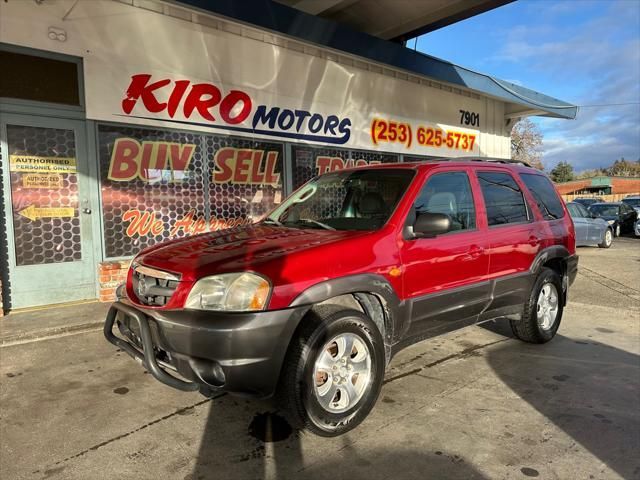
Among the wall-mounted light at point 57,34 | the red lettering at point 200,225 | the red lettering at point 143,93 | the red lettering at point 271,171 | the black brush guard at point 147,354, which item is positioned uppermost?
the wall-mounted light at point 57,34

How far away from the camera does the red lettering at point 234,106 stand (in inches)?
319

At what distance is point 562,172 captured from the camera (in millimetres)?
92500

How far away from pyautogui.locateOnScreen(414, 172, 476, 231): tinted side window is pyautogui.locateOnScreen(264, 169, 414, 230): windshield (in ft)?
0.67

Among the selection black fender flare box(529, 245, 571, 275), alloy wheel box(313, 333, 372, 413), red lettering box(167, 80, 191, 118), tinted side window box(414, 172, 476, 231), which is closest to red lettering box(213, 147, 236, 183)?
red lettering box(167, 80, 191, 118)

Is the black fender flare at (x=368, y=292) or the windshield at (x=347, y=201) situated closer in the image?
the black fender flare at (x=368, y=292)

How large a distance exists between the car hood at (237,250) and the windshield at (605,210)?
19.3 metres

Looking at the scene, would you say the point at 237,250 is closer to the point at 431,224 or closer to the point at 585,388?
the point at 431,224

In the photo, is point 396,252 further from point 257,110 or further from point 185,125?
point 257,110

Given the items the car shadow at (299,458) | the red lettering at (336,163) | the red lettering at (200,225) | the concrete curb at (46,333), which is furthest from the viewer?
the red lettering at (336,163)

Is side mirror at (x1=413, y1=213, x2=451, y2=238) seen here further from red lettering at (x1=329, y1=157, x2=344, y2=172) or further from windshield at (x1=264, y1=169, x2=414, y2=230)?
red lettering at (x1=329, y1=157, x2=344, y2=172)

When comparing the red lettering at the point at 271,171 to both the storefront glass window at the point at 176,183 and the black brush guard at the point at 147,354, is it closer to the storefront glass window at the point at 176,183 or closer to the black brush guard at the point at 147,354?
the storefront glass window at the point at 176,183

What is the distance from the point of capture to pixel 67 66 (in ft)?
21.1

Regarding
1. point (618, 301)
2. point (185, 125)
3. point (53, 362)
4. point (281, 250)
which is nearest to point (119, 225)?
point (185, 125)

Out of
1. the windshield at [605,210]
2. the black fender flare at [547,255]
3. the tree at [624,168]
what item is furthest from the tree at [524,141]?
the tree at [624,168]
